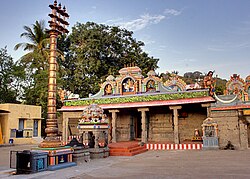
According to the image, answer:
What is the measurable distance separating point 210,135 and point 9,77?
930 inches

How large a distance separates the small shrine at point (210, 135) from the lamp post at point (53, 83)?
9.71 meters

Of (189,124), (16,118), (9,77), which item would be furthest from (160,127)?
(9,77)

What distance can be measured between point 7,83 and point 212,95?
2373 cm

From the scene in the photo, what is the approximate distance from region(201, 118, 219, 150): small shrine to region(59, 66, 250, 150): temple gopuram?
0.44m

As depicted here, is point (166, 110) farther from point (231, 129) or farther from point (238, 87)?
point (238, 87)

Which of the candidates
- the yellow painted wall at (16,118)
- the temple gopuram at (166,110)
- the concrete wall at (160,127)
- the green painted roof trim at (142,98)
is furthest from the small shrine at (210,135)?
the yellow painted wall at (16,118)

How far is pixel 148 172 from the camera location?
28.3 ft

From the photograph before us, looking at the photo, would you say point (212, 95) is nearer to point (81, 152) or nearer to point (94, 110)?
point (94, 110)

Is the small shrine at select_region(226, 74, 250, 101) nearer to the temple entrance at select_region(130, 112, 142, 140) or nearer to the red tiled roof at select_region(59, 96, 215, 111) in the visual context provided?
the red tiled roof at select_region(59, 96, 215, 111)

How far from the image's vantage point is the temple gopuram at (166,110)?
16.3 meters

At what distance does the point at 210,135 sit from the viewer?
15891 mm

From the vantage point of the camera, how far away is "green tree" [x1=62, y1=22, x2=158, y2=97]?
90.5 feet

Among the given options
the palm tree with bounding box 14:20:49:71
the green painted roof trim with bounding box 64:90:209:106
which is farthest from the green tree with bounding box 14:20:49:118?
the green painted roof trim with bounding box 64:90:209:106

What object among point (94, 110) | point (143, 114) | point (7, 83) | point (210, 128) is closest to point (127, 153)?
point (94, 110)
